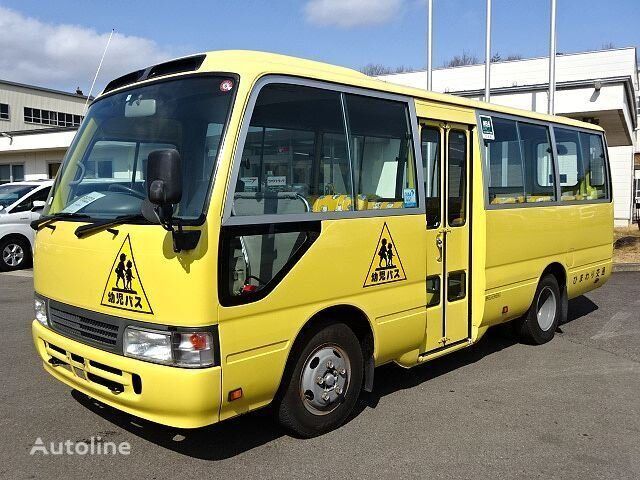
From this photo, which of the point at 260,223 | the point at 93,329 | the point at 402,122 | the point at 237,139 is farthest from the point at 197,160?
the point at 402,122

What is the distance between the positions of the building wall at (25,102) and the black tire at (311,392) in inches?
1526

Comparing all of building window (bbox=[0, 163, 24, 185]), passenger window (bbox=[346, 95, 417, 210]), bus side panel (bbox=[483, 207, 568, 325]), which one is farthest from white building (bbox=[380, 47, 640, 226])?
building window (bbox=[0, 163, 24, 185])

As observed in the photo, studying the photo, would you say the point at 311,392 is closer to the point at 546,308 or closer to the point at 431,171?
the point at 431,171

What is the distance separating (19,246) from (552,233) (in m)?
11.2

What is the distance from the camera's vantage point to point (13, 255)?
1302 centimetres

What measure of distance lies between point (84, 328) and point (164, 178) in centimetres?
137

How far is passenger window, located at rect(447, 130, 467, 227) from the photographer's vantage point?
557 cm

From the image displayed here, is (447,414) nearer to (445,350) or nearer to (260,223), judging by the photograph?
(445,350)

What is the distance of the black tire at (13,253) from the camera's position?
42.2 ft

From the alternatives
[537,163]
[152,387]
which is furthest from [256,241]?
[537,163]

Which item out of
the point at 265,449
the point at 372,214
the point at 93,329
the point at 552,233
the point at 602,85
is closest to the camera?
the point at 93,329

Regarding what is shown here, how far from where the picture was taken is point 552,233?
6996 mm

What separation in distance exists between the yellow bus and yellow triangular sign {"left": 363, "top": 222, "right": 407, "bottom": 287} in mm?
15

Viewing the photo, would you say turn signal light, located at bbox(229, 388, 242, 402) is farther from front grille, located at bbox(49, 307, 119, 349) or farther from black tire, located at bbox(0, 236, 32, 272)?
black tire, located at bbox(0, 236, 32, 272)
